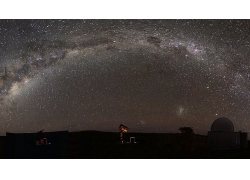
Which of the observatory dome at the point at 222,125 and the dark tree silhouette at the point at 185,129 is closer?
the observatory dome at the point at 222,125

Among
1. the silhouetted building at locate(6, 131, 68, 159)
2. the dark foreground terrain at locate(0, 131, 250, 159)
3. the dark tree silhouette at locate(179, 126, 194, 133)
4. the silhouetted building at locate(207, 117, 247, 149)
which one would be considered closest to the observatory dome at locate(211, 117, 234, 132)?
the silhouetted building at locate(207, 117, 247, 149)

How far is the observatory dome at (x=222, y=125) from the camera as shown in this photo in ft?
78.2

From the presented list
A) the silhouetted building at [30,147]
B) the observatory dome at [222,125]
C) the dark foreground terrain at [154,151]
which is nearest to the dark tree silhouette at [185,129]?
the dark foreground terrain at [154,151]

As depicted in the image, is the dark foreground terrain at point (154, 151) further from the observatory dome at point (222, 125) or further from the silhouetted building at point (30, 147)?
the silhouetted building at point (30, 147)

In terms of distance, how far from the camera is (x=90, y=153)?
84.8 ft

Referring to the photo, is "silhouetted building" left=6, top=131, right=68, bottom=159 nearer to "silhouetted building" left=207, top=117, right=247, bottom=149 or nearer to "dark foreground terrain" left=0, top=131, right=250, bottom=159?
"dark foreground terrain" left=0, top=131, right=250, bottom=159

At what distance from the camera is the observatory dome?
23.8 m

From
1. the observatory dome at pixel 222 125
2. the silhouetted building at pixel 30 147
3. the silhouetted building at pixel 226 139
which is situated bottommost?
the silhouetted building at pixel 30 147

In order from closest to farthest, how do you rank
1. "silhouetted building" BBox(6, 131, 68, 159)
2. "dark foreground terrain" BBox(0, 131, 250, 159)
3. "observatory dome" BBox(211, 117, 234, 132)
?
"silhouetted building" BBox(6, 131, 68, 159)
"dark foreground terrain" BBox(0, 131, 250, 159)
"observatory dome" BBox(211, 117, 234, 132)

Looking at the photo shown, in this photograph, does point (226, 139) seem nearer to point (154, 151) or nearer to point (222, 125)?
point (222, 125)

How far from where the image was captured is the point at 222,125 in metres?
24.0

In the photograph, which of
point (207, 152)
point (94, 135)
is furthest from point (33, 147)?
point (94, 135)

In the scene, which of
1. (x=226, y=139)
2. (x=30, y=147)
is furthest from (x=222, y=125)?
(x=30, y=147)

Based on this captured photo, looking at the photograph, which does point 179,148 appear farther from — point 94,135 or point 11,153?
point 11,153
